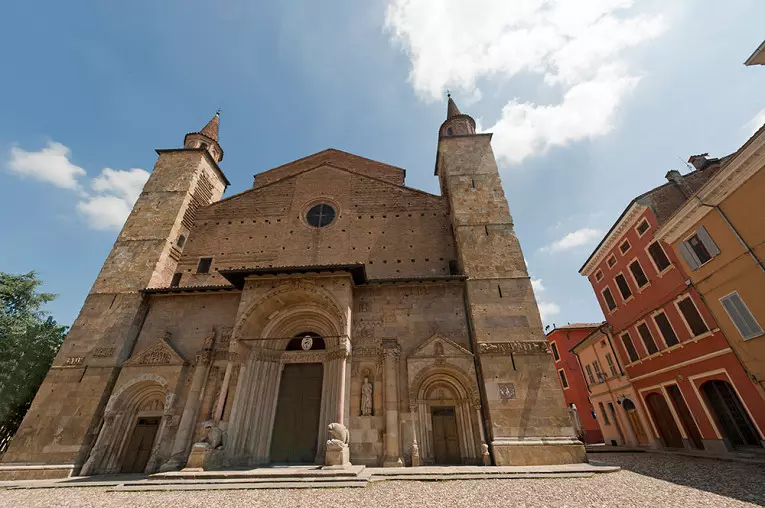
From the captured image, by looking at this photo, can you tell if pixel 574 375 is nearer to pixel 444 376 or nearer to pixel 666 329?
pixel 666 329

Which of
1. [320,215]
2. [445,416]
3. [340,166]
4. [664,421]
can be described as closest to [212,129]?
[340,166]

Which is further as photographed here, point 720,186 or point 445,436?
point 720,186

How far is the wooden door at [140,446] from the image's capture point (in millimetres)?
10303

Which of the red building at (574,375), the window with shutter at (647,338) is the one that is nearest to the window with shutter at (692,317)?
the window with shutter at (647,338)

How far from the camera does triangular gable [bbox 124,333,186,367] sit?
11.0 meters

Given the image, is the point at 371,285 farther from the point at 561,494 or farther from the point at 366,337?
the point at 561,494

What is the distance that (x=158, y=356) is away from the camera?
1113 cm

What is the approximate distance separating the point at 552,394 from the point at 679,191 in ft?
40.8

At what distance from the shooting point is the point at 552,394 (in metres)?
9.59

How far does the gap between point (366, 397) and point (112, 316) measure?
32.7ft

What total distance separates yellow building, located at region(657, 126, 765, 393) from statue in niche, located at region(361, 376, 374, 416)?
38.1ft

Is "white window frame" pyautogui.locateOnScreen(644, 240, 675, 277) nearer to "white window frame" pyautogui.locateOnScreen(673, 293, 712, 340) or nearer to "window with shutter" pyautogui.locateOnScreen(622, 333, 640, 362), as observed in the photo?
"white window frame" pyautogui.locateOnScreen(673, 293, 712, 340)

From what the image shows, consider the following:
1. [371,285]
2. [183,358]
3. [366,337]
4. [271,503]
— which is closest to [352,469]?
[271,503]

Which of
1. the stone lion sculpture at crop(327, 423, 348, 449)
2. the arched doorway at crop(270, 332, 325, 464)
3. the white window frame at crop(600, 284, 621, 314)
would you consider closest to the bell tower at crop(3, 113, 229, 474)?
the arched doorway at crop(270, 332, 325, 464)
